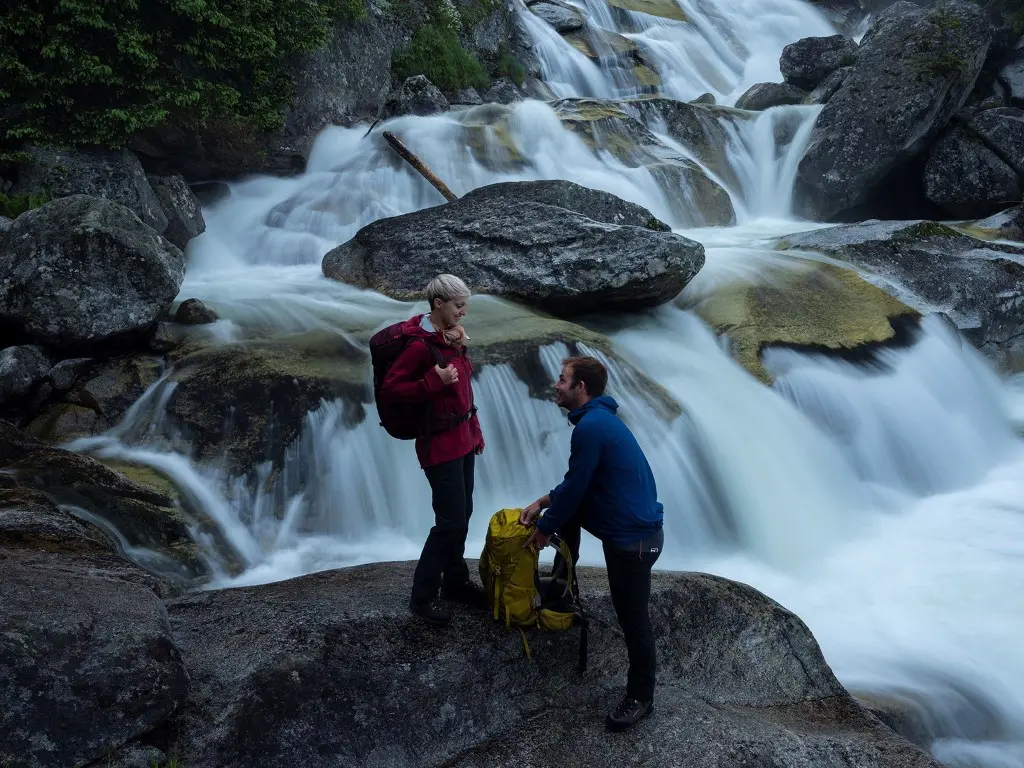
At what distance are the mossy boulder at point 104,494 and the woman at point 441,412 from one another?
2.56 m

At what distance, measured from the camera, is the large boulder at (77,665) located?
116 inches

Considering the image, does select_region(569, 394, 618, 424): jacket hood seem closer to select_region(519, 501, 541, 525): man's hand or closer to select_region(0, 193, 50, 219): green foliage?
select_region(519, 501, 541, 525): man's hand

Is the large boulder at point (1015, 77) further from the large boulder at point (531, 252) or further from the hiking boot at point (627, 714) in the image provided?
the hiking boot at point (627, 714)

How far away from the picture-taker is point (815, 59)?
20547 mm

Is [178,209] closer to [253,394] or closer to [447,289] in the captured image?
[253,394]

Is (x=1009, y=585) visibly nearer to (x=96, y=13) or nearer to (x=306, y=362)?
(x=306, y=362)

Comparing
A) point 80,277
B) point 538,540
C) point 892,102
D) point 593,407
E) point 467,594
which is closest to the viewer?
point 593,407

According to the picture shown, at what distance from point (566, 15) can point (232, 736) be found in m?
26.1

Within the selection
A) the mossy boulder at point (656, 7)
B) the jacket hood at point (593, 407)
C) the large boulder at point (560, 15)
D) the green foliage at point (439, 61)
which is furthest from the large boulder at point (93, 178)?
the mossy boulder at point (656, 7)

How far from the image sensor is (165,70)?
12.3m

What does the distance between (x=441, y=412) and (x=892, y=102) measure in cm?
1577

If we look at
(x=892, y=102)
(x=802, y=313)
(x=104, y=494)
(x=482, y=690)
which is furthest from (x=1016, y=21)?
(x=104, y=494)

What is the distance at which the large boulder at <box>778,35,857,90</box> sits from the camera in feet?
67.3

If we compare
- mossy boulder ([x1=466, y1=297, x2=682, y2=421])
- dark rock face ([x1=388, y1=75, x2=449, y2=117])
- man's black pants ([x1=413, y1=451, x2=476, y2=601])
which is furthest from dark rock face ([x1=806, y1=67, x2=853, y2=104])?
man's black pants ([x1=413, y1=451, x2=476, y2=601])
